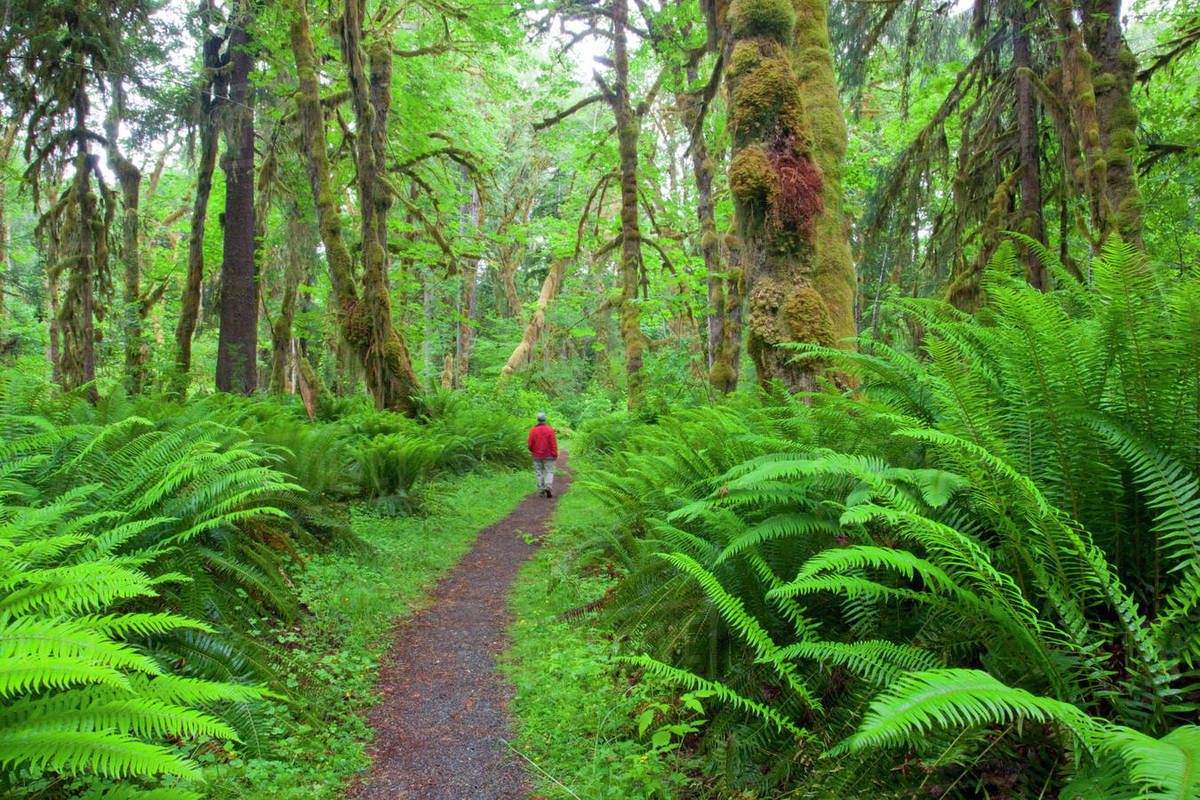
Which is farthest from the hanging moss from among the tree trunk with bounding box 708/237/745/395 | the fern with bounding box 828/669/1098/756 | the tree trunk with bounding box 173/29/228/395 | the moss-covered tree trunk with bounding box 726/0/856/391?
the tree trunk with bounding box 173/29/228/395

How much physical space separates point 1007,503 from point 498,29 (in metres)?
12.5

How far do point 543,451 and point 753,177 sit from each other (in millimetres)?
6740

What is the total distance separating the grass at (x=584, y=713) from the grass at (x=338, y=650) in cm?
87

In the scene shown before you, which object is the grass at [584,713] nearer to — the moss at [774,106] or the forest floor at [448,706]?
the forest floor at [448,706]

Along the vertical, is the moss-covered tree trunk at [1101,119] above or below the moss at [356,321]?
above

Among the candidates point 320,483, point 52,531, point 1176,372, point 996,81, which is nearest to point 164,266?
point 320,483

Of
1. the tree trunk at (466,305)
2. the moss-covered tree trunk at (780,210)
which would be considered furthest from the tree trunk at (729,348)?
the tree trunk at (466,305)

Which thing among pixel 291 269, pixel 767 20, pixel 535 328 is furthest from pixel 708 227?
pixel 535 328

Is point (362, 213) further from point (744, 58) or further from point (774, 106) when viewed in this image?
point (774, 106)

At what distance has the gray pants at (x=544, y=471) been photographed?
10.8 metres

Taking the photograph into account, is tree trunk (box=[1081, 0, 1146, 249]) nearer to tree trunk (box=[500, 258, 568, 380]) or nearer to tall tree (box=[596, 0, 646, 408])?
tall tree (box=[596, 0, 646, 408])

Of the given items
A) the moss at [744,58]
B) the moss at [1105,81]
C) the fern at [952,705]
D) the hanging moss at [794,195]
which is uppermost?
the moss at [1105,81]

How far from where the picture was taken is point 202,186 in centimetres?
1087

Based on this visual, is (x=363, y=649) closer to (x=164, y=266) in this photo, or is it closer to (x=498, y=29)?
(x=498, y=29)
